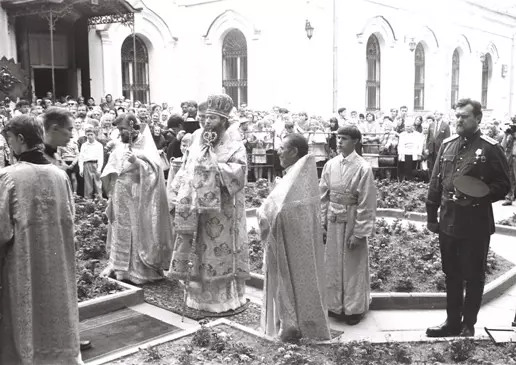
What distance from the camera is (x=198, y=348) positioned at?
5.09 meters

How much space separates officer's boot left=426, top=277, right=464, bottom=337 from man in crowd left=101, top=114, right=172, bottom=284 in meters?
3.19

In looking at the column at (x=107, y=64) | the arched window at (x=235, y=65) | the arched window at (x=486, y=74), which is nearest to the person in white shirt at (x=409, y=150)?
the arched window at (x=235, y=65)

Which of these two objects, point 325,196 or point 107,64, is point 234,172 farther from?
point 107,64

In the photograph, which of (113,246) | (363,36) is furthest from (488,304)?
(363,36)

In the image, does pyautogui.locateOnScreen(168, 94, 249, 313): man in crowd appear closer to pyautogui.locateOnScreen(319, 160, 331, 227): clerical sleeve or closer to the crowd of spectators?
pyautogui.locateOnScreen(319, 160, 331, 227): clerical sleeve

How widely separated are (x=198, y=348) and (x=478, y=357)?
2.12 m

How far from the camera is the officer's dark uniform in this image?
5242mm

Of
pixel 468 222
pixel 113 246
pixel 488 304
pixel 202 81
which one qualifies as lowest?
pixel 488 304

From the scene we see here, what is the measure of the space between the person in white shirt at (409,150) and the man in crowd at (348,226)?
31.2 feet

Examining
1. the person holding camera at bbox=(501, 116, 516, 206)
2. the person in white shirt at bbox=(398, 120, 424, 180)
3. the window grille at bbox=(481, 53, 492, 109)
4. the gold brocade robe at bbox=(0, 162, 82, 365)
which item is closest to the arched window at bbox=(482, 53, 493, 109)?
the window grille at bbox=(481, 53, 492, 109)

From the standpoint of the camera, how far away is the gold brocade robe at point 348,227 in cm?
605

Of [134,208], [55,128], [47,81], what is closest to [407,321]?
[134,208]

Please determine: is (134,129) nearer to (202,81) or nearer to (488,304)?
(488,304)

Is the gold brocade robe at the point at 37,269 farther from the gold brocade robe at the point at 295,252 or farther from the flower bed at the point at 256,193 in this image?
the flower bed at the point at 256,193
